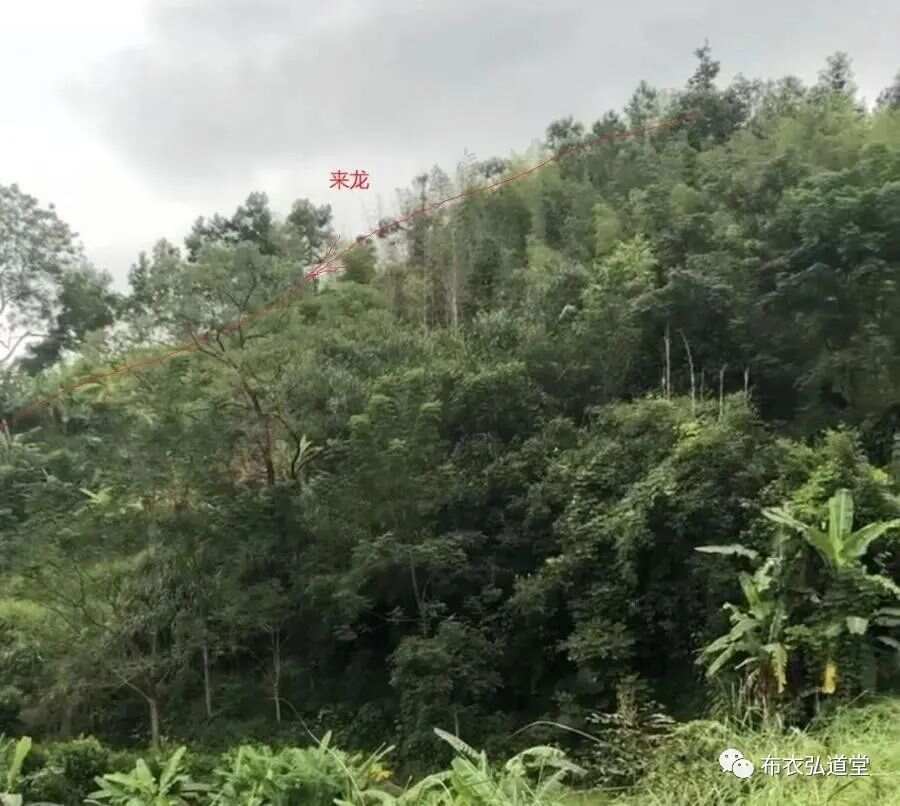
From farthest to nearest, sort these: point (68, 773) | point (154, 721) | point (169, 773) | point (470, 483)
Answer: point (470, 483) → point (154, 721) → point (68, 773) → point (169, 773)

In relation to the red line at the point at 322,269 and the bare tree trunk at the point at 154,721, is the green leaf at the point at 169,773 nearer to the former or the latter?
the bare tree trunk at the point at 154,721

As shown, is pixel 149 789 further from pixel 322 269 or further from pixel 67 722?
pixel 322 269

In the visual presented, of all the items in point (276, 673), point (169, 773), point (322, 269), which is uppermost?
point (322, 269)

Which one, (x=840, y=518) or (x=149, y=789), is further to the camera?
(x=840, y=518)

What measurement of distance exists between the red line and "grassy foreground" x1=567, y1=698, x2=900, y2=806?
5.11 metres

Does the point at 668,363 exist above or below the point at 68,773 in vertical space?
above

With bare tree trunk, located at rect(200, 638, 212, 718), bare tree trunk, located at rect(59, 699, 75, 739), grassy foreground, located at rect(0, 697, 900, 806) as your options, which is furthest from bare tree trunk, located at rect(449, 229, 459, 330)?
grassy foreground, located at rect(0, 697, 900, 806)

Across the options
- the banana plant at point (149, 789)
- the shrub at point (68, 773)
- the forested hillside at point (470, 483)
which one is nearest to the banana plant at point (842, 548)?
the forested hillside at point (470, 483)

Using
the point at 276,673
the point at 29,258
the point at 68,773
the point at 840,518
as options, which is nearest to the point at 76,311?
the point at 29,258

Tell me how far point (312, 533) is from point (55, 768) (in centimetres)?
255

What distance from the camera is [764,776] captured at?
2156mm

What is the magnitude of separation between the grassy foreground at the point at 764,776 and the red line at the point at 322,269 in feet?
16.8

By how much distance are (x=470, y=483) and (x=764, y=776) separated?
4918 mm

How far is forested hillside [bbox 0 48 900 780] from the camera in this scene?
5875 mm
